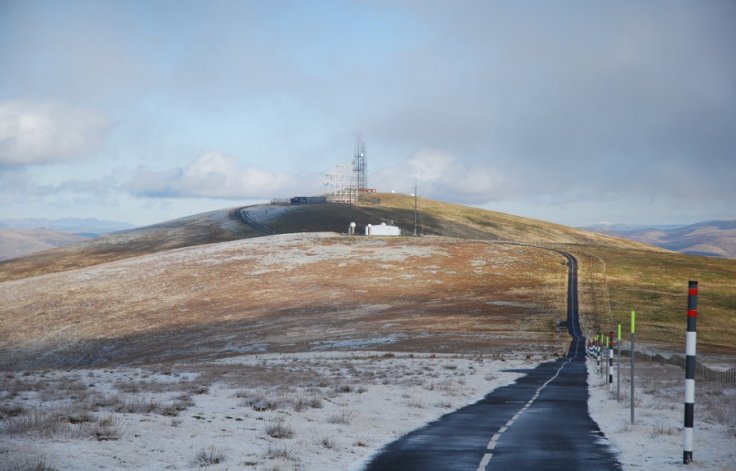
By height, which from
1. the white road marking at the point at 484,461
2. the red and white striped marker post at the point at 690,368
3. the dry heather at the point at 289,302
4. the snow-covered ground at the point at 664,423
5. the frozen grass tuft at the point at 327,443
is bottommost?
the dry heather at the point at 289,302

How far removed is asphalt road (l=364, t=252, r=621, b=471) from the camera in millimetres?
14674

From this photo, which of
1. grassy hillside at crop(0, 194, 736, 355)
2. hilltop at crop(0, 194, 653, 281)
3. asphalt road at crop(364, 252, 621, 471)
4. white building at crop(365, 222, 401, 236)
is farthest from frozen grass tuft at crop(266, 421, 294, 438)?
white building at crop(365, 222, 401, 236)

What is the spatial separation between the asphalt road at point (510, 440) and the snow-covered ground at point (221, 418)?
0.82 m

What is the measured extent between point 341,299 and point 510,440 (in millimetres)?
75390

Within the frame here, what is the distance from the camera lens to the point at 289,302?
92375 mm

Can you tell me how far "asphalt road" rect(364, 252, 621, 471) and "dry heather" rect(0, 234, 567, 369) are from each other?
1357 inches

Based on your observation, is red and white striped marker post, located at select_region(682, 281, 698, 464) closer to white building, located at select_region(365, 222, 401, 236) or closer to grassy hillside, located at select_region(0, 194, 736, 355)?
grassy hillside, located at select_region(0, 194, 736, 355)

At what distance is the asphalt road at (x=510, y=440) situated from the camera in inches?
578

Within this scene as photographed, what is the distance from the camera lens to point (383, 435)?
18.8m

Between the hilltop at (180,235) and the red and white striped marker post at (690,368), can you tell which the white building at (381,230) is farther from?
the red and white striped marker post at (690,368)

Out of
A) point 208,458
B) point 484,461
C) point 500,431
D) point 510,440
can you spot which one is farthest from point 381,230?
point 208,458

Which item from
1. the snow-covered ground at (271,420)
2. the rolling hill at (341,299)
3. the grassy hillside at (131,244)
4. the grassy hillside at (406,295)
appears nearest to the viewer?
the snow-covered ground at (271,420)

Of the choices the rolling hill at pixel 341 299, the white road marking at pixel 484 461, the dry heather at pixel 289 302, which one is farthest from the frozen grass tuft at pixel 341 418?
the rolling hill at pixel 341 299

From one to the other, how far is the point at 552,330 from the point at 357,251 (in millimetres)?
55652
